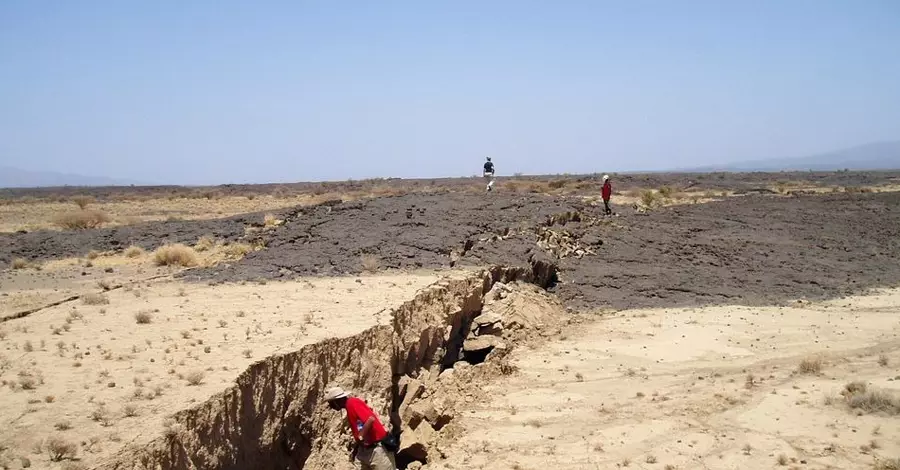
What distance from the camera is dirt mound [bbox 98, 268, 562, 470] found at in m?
6.85

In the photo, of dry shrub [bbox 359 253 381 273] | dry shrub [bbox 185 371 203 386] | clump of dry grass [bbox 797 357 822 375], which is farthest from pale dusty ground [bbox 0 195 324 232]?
clump of dry grass [bbox 797 357 822 375]

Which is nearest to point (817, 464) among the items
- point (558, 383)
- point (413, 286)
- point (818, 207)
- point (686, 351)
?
point (558, 383)

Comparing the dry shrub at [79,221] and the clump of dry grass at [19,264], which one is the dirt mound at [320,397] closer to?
the clump of dry grass at [19,264]

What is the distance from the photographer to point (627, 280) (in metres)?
19.7

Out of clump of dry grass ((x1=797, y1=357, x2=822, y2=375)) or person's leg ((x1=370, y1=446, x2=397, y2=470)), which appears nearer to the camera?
person's leg ((x1=370, y1=446, x2=397, y2=470))

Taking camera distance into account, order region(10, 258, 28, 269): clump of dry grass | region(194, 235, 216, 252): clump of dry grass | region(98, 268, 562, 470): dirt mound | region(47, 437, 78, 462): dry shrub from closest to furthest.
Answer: region(47, 437, 78, 462): dry shrub, region(98, 268, 562, 470): dirt mound, region(10, 258, 28, 269): clump of dry grass, region(194, 235, 216, 252): clump of dry grass

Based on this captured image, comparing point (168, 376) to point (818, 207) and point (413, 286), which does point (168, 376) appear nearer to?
point (413, 286)

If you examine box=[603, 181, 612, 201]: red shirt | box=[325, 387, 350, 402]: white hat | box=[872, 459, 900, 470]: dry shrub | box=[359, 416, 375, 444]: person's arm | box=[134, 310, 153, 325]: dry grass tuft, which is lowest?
box=[872, 459, 900, 470]: dry shrub

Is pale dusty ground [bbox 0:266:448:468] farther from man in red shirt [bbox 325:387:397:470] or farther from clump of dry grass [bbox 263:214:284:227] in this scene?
clump of dry grass [bbox 263:214:284:227]

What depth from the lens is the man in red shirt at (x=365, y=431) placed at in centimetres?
762

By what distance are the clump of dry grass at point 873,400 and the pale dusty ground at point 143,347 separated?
726cm

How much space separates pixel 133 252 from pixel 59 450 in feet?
47.7

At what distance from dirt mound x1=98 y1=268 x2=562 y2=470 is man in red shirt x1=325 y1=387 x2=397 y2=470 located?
572 millimetres

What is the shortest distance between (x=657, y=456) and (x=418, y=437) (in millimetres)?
3308
